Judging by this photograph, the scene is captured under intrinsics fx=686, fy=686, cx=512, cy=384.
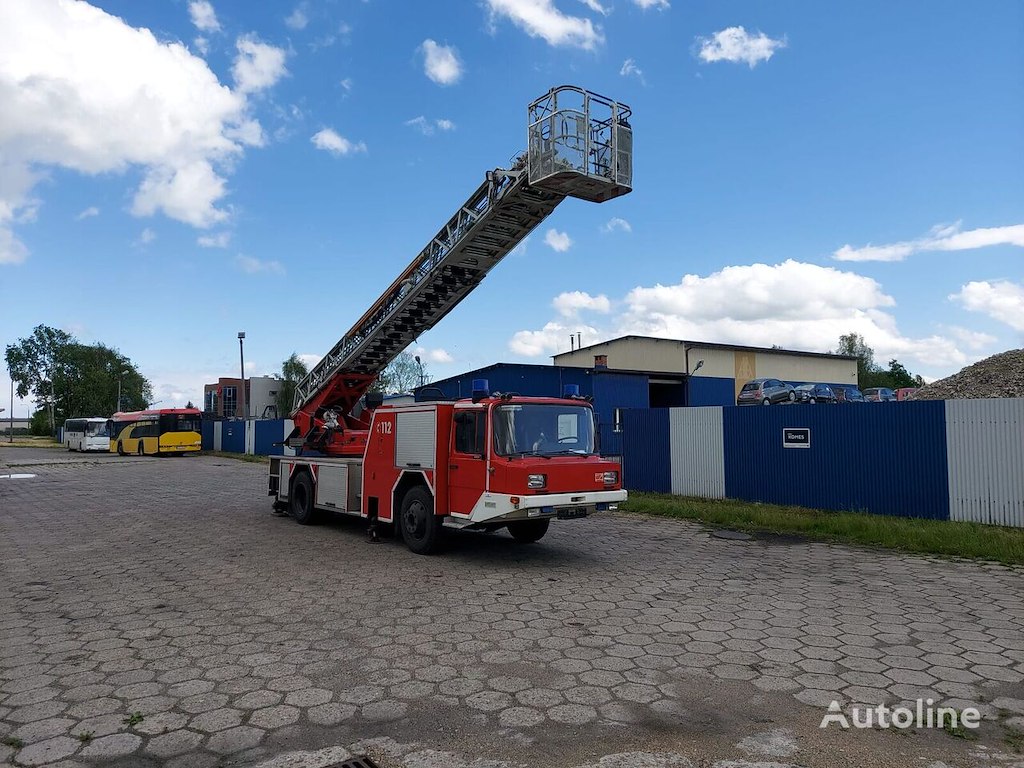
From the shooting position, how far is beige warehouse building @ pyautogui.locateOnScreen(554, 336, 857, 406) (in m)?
38.9

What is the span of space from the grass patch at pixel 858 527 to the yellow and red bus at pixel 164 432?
3312 cm

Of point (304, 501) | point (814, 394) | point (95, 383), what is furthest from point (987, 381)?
point (95, 383)

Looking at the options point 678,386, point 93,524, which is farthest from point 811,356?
point 93,524

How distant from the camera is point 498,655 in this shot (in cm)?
541

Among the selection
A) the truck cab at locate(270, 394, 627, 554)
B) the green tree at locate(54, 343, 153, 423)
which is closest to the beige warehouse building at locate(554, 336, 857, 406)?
the truck cab at locate(270, 394, 627, 554)

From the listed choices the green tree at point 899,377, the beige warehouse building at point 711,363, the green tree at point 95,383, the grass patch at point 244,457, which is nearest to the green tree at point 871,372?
the green tree at point 899,377

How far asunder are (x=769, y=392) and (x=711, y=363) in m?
12.7

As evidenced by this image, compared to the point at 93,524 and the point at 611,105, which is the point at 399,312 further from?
the point at 93,524

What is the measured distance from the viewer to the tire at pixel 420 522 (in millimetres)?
9484

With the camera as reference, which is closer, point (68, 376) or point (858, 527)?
point (858, 527)

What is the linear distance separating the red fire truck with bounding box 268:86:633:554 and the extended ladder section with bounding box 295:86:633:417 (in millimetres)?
20

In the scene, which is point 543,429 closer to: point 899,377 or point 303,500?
point 303,500

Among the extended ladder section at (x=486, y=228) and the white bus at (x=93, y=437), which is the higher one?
the extended ladder section at (x=486, y=228)

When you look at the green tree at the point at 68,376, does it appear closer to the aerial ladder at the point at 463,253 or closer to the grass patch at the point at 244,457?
the grass patch at the point at 244,457
